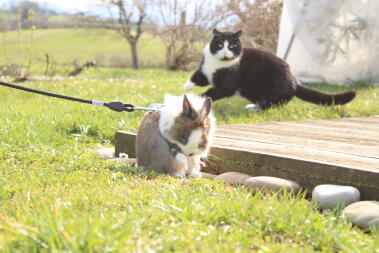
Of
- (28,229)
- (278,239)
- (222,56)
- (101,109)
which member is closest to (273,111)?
(222,56)

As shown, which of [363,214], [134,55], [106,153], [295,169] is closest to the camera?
[363,214]

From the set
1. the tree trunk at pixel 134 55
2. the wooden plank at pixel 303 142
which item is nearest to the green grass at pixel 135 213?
the wooden plank at pixel 303 142

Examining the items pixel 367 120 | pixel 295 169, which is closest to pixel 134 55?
pixel 367 120

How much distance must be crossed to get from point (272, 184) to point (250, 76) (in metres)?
3.31

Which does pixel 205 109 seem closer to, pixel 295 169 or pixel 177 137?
pixel 177 137

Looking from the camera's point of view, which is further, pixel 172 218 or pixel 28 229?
pixel 172 218

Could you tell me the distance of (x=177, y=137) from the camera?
3494mm

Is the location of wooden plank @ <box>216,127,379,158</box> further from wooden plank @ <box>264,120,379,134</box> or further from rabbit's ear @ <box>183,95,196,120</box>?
rabbit's ear @ <box>183,95,196,120</box>

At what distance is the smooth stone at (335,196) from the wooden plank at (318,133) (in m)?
1.10

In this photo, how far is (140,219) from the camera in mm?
2137

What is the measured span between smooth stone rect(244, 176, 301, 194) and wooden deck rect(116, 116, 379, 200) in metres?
0.14

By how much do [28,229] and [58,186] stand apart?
93cm

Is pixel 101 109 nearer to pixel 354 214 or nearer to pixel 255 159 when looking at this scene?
pixel 255 159


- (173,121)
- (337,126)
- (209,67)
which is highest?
(209,67)
